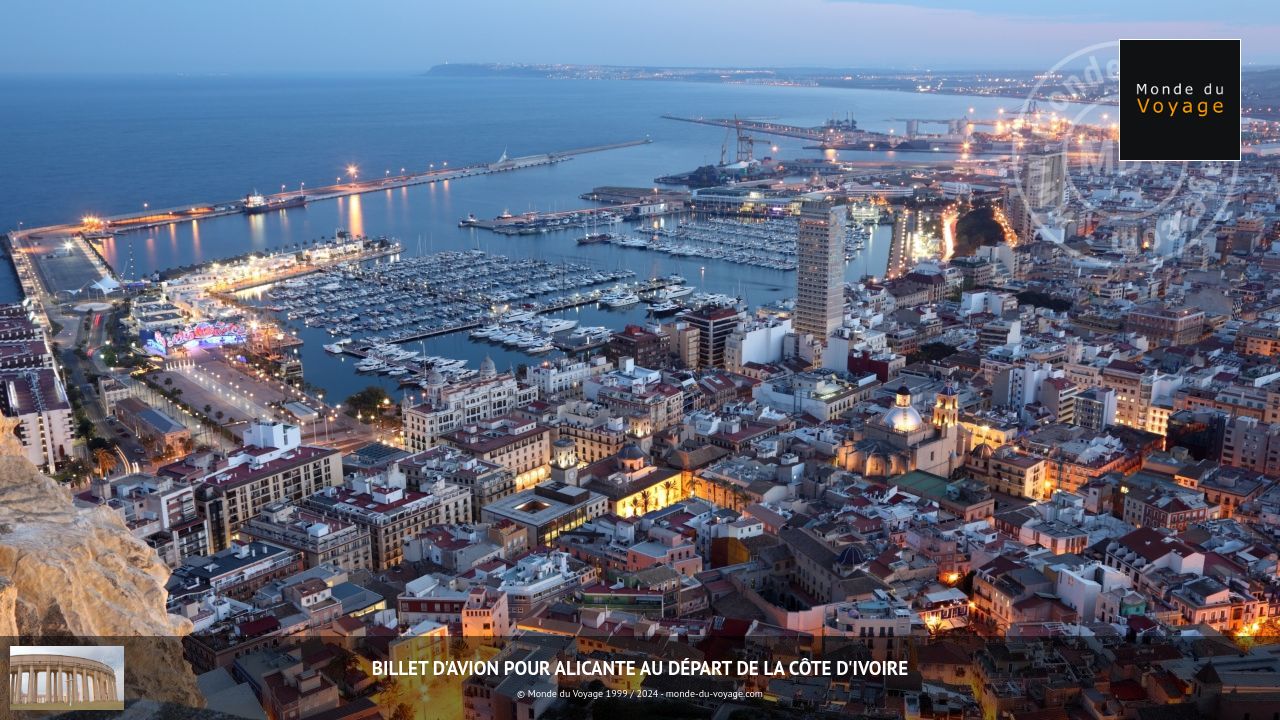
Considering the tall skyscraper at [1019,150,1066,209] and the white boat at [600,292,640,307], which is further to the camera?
the tall skyscraper at [1019,150,1066,209]

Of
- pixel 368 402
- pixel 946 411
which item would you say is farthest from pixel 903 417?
pixel 368 402

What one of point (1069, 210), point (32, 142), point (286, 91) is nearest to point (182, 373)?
point (1069, 210)

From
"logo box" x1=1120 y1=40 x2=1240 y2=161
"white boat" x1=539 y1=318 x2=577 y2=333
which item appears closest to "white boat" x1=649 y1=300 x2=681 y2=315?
"white boat" x1=539 y1=318 x2=577 y2=333

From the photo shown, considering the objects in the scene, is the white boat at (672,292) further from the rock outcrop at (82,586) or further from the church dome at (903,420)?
the rock outcrop at (82,586)

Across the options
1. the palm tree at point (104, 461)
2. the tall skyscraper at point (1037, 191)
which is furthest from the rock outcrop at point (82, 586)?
the tall skyscraper at point (1037, 191)

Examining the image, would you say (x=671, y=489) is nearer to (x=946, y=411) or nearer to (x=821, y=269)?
(x=946, y=411)

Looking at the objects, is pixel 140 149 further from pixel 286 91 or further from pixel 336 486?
pixel 286 91

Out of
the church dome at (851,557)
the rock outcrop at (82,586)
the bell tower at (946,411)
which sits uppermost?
the rock outcrop at (82,586)

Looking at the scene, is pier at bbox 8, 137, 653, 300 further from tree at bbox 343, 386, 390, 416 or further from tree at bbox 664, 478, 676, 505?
tree at bbox 664, 478, 676, 505
